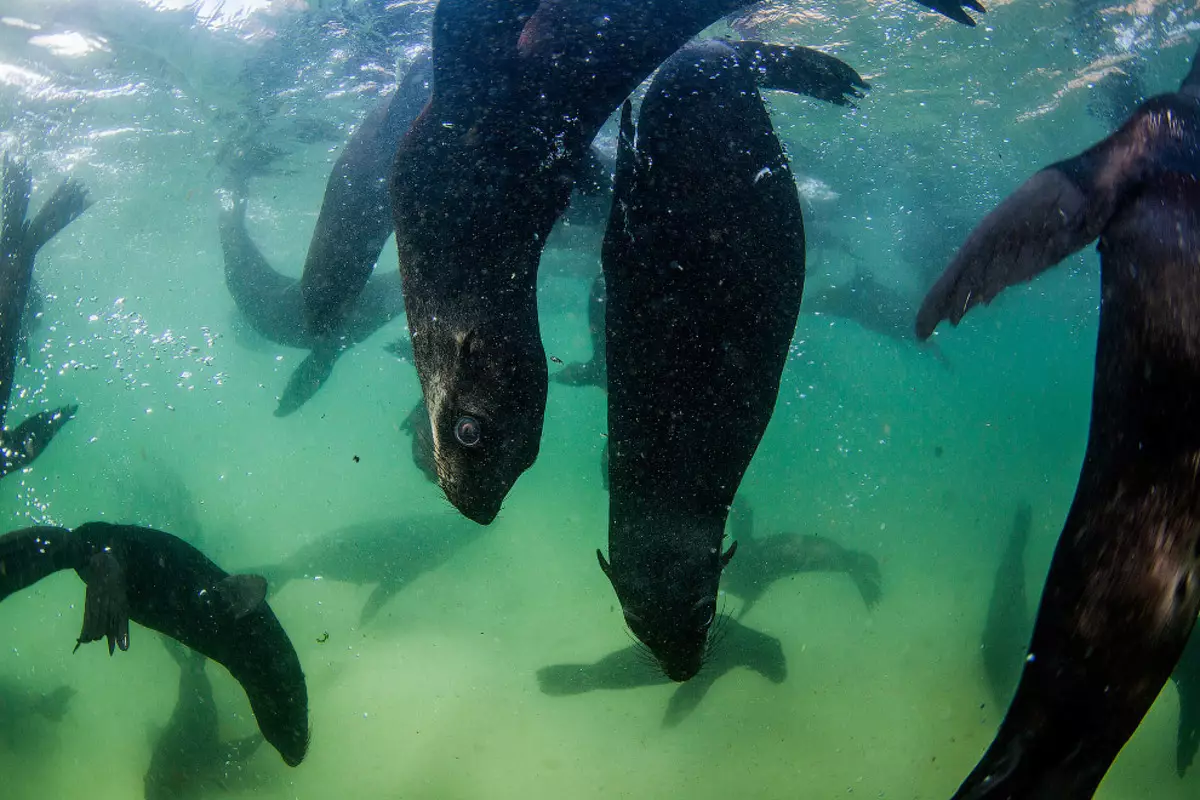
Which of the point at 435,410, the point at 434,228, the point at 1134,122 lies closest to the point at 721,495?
the point at 435,410

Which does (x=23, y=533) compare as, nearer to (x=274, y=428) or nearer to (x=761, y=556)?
(x=761, y=556)

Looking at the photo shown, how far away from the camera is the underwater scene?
1687mm

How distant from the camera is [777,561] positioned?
938 cm

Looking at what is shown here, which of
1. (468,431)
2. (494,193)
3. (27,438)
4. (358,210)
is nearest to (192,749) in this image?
(27,438)

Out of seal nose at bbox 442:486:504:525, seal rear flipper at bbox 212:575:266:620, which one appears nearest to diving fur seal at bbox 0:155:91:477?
seal rear flipper at bbox 212:575:266:620

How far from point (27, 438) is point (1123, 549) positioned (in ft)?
25.4

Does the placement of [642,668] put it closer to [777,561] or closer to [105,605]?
[777,561]

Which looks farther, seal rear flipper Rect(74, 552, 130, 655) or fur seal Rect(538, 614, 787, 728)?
fur seal Rect(538, 614, 787, 728)

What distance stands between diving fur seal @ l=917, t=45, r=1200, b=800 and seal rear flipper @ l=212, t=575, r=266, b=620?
4.94 meters

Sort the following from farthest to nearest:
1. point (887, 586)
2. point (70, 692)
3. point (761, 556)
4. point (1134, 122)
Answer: point (887, 586), point (70, 692), point (761, 556), point (1134, 122)

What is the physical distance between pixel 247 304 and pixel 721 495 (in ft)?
25.6

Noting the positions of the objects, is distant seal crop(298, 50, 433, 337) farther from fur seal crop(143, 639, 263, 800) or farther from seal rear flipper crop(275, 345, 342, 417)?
fur seal crop(143, 639, 263, 800)

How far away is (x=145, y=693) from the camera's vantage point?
13031mm

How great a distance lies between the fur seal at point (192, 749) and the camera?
318 inches
